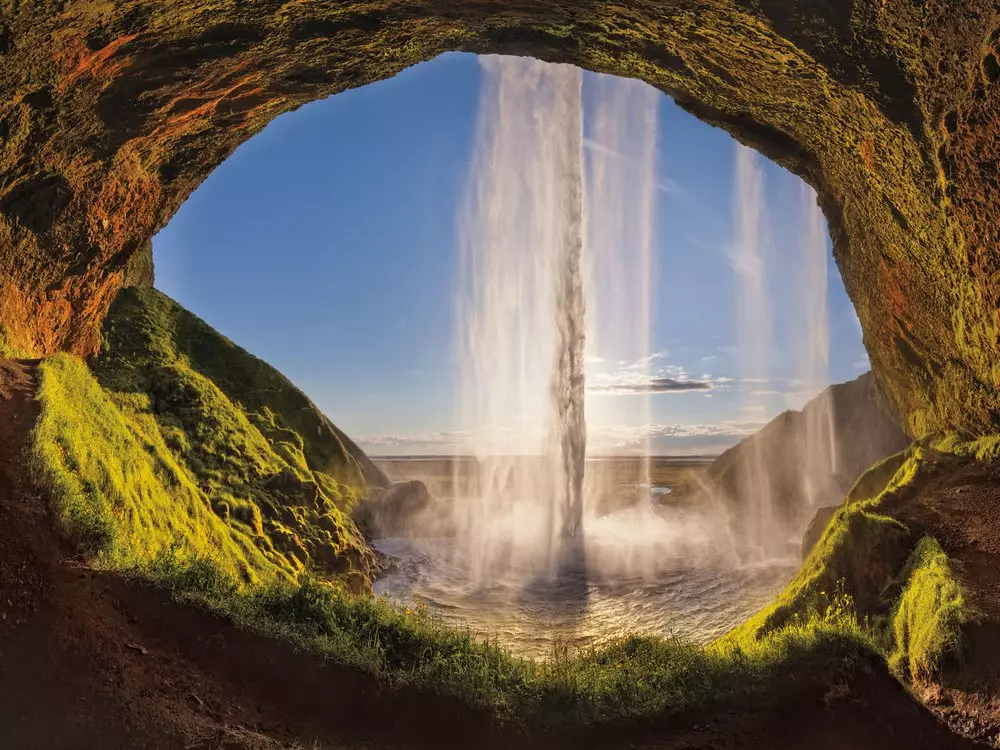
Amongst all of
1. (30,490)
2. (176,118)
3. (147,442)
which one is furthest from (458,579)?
(176,118)

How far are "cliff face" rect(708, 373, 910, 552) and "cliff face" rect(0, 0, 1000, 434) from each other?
15.2 m

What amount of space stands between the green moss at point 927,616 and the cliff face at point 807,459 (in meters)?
16.6

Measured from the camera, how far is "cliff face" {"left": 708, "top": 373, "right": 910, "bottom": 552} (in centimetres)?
2478

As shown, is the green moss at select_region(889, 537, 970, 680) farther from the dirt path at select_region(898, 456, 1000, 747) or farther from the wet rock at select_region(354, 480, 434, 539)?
the wet rock at select_region(354, 480, 434, 539)

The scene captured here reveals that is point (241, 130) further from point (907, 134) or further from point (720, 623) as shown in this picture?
point (720, 623)

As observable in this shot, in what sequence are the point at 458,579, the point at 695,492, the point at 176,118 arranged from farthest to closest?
the point at 695,492 < the point at 458,579 < the point at 176,118

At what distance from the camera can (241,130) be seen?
1110 cm

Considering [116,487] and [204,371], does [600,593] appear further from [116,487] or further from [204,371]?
[204,371]

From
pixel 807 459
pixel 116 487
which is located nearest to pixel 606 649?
pixel 116 487

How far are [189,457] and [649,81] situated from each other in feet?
43.8

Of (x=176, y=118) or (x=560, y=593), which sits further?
(x=560, y=593)

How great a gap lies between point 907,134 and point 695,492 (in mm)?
26899

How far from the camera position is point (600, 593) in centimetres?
1722

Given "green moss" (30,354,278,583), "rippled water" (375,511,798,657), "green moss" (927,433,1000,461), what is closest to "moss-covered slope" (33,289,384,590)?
"green moss" (30,354,278,583)
